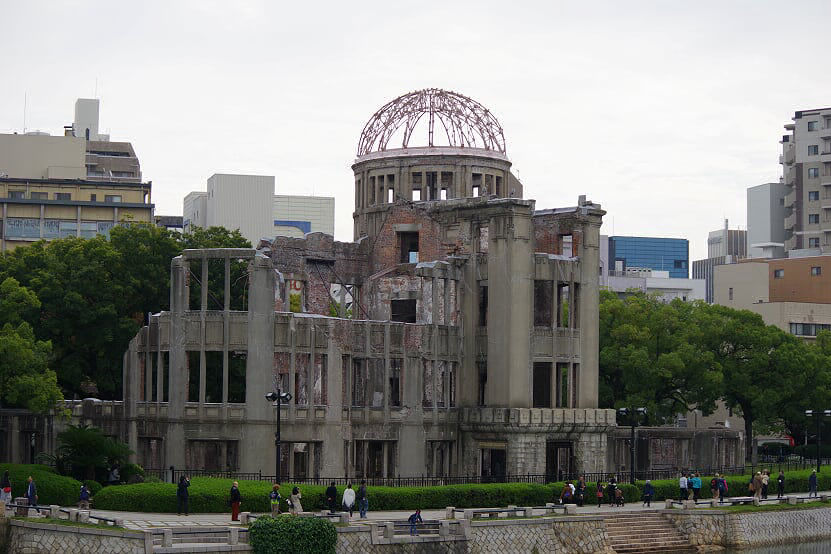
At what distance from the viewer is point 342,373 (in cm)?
7531

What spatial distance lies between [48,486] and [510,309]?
29.6m

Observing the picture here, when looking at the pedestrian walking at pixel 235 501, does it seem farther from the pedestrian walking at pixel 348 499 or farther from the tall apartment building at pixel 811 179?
the tall apartment building at pixel 811 179

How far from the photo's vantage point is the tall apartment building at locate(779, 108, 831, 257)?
16188 centimetres

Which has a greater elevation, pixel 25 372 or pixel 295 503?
pixel 25 372

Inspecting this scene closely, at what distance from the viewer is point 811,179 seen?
164m

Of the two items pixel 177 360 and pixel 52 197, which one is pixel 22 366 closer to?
pixel 177 360

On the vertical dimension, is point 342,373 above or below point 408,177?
below

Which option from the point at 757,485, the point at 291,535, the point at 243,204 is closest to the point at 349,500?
the point at 291,535

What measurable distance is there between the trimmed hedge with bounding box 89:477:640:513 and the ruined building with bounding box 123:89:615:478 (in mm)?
8815

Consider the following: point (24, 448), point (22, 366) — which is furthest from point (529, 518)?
point (24, 448)

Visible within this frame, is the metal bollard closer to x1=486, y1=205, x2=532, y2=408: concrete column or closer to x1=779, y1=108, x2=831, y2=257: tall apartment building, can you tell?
x1=486, y1=205, x2=532, y2=408: concrete column

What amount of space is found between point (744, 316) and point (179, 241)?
39.6 metres

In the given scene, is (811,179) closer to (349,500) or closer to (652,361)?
(652,361)

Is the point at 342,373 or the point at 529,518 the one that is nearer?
the point at 529,518
